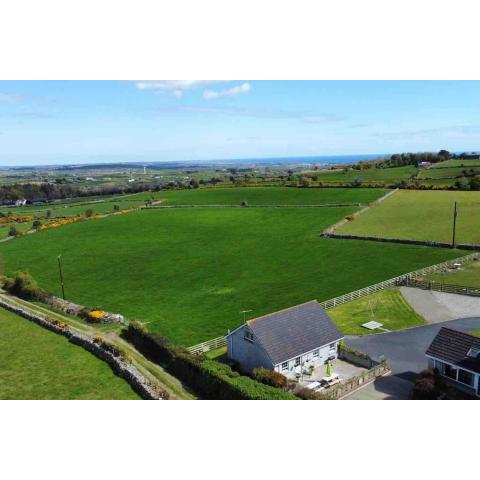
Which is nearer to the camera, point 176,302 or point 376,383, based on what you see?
point 376,383

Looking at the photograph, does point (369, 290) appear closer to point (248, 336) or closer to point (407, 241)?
point (248, 336)

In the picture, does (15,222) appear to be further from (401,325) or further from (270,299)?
(401,325)

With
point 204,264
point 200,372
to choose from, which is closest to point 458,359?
point 200,372


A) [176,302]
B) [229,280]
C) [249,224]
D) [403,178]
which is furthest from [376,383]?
[403,178]

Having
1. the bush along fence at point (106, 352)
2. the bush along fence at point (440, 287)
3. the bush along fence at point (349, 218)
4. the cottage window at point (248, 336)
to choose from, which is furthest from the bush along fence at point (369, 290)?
the bush along fence at point (349, 218)

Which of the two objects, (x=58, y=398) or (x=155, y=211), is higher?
(x=155, y=211)

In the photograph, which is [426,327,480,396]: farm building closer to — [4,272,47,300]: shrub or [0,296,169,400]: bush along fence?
[0,296,169,400]: bush along fence
